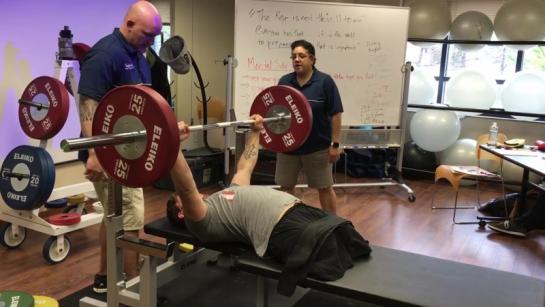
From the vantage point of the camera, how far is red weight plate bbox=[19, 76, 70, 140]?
2.83 m

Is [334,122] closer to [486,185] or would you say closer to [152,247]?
[152,247]

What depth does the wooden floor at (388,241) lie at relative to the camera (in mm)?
2738

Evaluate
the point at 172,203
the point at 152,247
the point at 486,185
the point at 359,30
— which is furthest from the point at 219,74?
the point at 152,247

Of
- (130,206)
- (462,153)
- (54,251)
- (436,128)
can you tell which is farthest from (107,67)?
(462,153)

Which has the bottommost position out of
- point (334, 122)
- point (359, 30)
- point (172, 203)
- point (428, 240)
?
point (428, 240)

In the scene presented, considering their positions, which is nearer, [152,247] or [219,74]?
[152,247]

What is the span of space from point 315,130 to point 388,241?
99cm

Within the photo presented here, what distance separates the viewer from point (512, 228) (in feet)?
12.1

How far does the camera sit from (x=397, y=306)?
1674 mm

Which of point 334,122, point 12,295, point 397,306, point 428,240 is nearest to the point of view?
point 397,306

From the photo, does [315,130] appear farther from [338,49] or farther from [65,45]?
[65,45]

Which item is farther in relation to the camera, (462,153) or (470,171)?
(462,153)

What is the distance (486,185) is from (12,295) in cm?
446

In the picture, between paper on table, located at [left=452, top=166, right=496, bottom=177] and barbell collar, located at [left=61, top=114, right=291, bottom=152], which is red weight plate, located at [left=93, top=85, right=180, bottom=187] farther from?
paper on table, located at [left=452, top=166, right=496, bottom=177]
